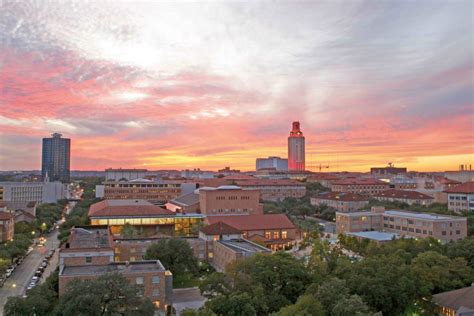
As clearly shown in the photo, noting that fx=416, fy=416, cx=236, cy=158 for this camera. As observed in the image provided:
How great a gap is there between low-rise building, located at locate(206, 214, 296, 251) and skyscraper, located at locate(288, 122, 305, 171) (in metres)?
132

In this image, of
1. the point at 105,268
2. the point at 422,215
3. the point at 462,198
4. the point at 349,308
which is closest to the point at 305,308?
the point at 349,308

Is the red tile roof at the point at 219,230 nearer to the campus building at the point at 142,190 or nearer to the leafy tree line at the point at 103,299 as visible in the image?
the leafy tree line at the point at 103,299

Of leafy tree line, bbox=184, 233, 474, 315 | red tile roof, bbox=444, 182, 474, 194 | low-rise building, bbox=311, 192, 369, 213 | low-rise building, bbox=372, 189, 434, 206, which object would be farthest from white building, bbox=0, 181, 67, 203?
red tile roof, bbox=444, 182, 474, 194

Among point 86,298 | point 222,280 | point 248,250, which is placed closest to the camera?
point 86,298

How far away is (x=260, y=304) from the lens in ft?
54.9

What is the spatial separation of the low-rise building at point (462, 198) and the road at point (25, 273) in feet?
152

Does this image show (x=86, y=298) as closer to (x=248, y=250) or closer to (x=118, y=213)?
(x=248, y=250)

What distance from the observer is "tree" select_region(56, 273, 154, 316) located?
1428 centimetres

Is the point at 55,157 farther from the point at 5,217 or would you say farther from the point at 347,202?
the point at 347,202

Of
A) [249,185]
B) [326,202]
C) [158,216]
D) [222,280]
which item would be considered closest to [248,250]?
[222,280]

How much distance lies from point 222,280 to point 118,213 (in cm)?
2429

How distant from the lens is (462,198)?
5231cm

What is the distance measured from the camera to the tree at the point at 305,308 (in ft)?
47.1

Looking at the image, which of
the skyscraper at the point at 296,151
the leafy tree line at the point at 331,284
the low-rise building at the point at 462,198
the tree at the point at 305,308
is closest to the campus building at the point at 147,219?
the leafy tree line at the point at 331,284
